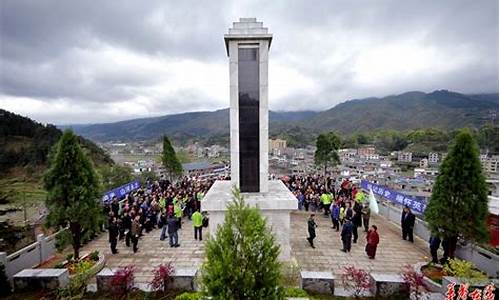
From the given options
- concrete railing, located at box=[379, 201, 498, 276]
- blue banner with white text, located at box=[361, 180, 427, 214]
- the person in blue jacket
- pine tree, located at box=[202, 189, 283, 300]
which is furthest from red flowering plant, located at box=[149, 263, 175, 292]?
blue banner with white text, located at box=[361, 180, 427, 214]

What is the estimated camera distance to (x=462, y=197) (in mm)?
8711

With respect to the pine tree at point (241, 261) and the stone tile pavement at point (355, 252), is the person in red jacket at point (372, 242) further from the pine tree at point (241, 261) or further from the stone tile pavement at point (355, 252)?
the pine tree at point (241, 261)

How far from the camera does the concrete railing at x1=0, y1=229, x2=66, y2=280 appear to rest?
8.79 m

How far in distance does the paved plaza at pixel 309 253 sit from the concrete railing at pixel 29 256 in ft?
4.28

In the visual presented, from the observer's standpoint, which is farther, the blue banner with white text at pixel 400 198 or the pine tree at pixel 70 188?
the blue banner with white text at pixel 400 198

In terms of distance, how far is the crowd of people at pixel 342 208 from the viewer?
11148mm

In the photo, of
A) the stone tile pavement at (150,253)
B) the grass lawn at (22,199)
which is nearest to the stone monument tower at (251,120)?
the stone tile pavement at (150,253)

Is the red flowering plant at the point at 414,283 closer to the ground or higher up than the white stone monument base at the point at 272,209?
closer to the ground

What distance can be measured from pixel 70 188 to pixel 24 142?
50.5 meters

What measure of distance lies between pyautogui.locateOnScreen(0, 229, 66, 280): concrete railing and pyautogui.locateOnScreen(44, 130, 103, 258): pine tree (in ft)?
4.51

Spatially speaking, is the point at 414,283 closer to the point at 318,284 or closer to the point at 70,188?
the point at 318,284

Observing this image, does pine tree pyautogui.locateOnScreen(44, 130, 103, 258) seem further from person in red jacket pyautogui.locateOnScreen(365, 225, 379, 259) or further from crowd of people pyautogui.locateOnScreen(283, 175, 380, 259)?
person in red jacket pyautogui.locateOnScreen(365, 225, 379, 259)

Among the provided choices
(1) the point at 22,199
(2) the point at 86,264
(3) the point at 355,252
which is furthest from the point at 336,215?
(1) the point at 22,199

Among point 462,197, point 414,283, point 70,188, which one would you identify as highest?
point 70,188
